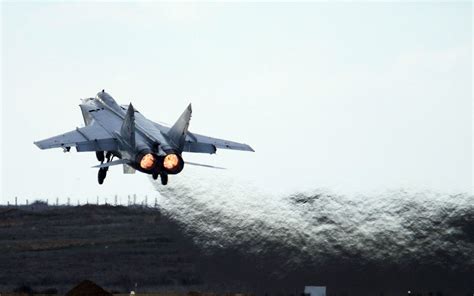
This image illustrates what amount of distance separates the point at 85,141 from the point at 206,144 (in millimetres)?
5899

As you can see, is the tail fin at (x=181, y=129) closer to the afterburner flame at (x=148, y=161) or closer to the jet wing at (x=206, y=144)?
the afterburner flame at (x=148, y=161)

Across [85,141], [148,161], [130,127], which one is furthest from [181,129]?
[85,141]

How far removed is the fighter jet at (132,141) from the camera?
2354 inches

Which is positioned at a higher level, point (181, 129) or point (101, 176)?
point (181, 129)

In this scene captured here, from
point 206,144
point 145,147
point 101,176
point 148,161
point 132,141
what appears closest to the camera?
point 148,161

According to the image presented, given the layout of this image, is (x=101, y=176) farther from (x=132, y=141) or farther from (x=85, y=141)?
(x=132, y=141)

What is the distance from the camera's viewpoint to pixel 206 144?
6588 cm

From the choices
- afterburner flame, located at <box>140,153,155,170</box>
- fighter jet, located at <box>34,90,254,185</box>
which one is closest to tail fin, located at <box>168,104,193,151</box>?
fighter jet, located at <box>34,90,254,185</box>

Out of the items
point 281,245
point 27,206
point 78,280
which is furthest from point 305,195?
point 27,206

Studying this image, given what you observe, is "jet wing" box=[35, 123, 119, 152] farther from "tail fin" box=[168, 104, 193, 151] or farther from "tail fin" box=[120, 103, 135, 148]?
"tail fin" box=[168, 104, 193, 151]

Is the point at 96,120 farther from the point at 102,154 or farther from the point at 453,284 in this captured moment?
the point at 453,284

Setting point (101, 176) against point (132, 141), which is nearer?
point (132, 141)

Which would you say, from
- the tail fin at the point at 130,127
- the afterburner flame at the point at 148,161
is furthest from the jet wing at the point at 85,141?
the afterburner flame at the point at 148,161

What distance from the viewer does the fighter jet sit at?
196 feet
